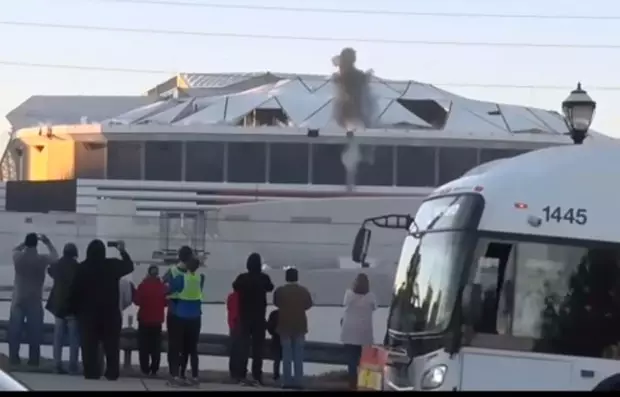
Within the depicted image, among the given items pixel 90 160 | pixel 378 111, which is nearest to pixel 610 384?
pixel 378 111

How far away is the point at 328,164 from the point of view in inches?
1455

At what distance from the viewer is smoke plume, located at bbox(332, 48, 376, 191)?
36.6 meters

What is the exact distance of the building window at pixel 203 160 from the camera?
3700 centimetres

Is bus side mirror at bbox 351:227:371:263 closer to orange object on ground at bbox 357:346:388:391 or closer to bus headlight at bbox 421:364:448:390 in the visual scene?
orange object on ground at bbox 357:346:388:391

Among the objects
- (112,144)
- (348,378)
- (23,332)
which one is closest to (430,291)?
(348,378)

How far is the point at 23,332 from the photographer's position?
1745cm

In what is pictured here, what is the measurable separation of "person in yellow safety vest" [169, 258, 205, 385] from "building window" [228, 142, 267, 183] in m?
20.8

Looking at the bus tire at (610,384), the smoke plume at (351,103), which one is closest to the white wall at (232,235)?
the smoke plume at (351,103)

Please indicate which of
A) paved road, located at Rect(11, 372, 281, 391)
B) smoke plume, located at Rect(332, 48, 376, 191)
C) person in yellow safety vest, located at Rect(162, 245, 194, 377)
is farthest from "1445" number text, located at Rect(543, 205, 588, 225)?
smoke plume, located at Rect(332, 48, 376, 191)

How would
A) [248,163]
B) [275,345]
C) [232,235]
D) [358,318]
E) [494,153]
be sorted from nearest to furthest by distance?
[358,318]
[275,345]
[232,235]
[248,163]
[494,153]

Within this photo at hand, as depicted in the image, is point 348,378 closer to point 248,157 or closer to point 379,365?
point 379,365

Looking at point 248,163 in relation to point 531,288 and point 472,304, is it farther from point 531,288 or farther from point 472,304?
point 472,304

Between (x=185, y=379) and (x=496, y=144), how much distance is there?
2195 cm

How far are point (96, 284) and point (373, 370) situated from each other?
4624mm
